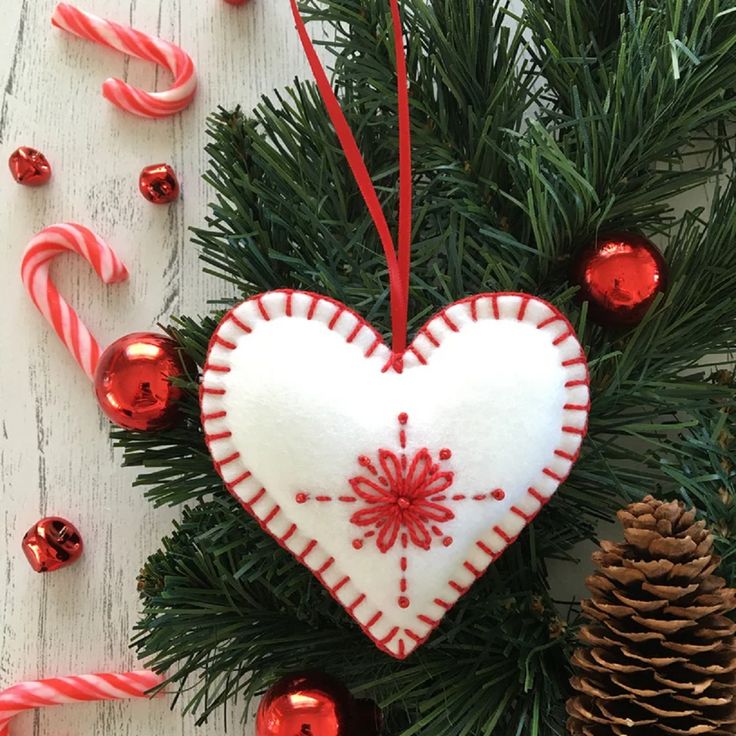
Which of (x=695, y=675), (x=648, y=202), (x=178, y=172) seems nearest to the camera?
(x=695, y=675)

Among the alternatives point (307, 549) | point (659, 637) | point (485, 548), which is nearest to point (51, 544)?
point (307, 549)

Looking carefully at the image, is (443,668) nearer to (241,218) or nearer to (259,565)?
(259,565)

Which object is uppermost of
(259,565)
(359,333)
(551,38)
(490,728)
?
(551,38)

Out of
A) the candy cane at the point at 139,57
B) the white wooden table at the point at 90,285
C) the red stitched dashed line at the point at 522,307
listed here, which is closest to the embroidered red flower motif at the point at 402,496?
the red stitched dashed line at the point at 522,307

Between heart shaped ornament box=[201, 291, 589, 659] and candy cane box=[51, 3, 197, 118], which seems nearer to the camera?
heart shaped ornament box=[201, 291, 589, 659]

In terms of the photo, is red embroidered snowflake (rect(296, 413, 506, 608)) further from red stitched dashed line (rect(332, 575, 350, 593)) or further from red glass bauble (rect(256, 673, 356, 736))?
red glass bauble (rect(256, 673, 356, 736))

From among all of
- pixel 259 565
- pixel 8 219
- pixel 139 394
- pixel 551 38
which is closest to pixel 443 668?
pixel 259 565

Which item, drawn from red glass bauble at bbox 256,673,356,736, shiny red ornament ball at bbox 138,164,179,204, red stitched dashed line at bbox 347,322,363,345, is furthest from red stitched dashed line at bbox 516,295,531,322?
shiny red ornament ball at bbox 138,164,179,204
